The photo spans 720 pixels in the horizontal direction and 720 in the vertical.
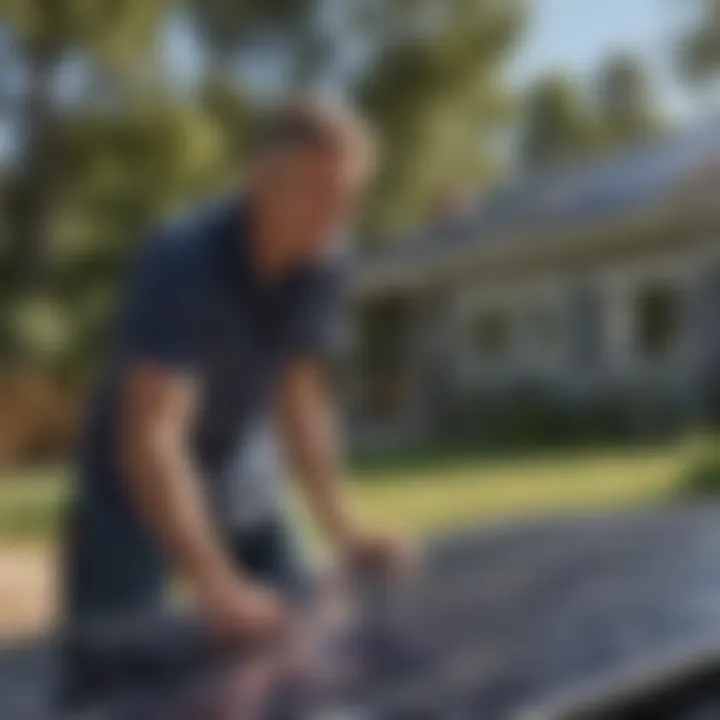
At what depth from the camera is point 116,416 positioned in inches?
76.4

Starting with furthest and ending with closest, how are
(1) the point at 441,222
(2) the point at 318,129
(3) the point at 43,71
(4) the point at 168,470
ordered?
(1) the point at 441,222, (2) the point at 318,129, (4) the point at 168,470, (3) the point at 43,71

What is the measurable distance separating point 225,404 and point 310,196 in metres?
0.28

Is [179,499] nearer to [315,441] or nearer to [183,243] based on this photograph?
[315,441]

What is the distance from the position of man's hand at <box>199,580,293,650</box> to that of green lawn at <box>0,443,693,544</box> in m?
0.21

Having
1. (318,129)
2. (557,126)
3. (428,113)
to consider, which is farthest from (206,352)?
(557,126)

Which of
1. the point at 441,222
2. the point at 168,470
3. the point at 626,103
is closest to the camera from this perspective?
the point at 168,470

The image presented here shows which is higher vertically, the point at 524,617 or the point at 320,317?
the point at 320,317

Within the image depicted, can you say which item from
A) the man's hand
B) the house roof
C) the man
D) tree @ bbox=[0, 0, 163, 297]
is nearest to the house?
the house roof

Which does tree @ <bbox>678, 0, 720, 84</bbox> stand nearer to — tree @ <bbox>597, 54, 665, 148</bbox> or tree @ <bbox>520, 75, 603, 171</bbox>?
tree @ <bbox>597, 54, 665, 148</bbox>

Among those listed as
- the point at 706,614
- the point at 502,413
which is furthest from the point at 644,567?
the point at 502,413

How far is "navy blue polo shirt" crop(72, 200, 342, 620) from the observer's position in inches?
76.3

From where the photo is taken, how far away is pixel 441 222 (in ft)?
7.20

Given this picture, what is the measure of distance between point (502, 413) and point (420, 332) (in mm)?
181

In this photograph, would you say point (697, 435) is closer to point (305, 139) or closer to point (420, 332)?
point (420, 332)
